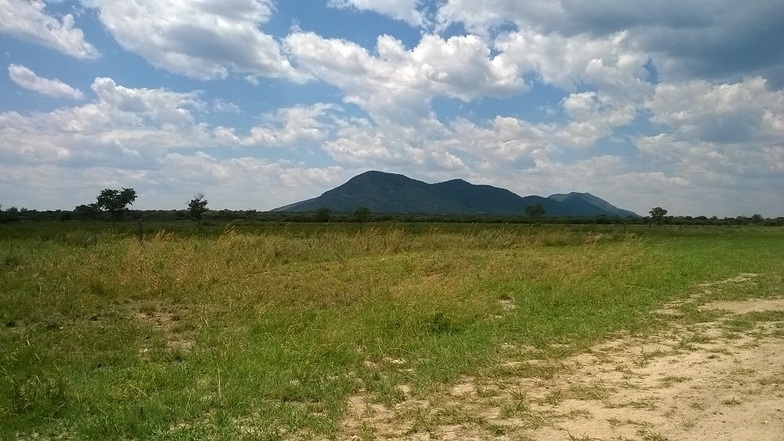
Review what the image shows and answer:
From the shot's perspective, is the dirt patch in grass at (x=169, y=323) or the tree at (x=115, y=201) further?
the tree at (x=115, y=201)

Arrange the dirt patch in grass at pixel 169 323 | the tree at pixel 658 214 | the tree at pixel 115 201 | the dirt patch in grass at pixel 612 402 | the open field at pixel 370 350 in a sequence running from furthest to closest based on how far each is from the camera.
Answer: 1. the tree at pixel 658 214
2. the tree at pixel 115 201
3. the dirt patch in grass at pixel 169 323
4. the open field at pixel 370 350
5. the dirt patch in grass at pixel 612 402

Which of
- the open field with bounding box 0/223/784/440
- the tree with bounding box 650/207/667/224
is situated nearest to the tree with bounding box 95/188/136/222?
the open field with bounding box 0/223/784/440

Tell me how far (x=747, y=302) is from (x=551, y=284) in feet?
11.9

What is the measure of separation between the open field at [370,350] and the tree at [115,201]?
146ft

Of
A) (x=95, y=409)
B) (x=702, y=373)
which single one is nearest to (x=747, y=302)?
(x=702, y=373)

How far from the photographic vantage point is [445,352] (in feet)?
22.5

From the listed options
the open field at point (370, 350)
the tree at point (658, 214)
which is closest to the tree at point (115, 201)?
the open field at point (370, 350)

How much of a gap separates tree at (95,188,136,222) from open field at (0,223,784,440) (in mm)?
44614

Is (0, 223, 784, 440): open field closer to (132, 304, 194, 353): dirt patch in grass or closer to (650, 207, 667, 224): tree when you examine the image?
(132, 304, 194, 353): dirt patch in grass

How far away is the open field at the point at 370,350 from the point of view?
4512 mm

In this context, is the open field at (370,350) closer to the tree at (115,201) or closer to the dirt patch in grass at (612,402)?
the dirt patch in grass at (612,402)

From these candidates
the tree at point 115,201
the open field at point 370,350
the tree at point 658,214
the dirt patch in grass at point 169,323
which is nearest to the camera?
the open field at point 370,350

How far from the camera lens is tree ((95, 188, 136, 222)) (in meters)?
55.2

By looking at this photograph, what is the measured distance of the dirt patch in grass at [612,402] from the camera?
13.7 ft
